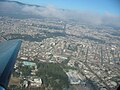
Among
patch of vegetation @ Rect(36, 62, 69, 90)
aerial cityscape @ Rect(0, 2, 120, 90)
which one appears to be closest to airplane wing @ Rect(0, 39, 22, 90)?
aerial cityscape @ Rect(0, 2, 120, 90)

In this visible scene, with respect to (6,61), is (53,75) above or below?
below

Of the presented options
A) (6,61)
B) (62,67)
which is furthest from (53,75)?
(6,61)

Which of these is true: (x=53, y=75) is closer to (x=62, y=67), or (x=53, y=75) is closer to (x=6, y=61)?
(x=62, y=67)

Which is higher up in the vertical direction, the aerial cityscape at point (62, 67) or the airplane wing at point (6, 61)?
the airplane wing at point (6, 61)

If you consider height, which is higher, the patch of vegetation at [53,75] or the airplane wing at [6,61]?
the airplane wing at [6,61]

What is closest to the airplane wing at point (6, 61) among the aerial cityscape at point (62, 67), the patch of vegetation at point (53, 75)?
the aerial cityscape at point (62, 67)

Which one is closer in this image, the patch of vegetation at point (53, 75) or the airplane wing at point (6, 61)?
the airplane wing at point (6, 61)

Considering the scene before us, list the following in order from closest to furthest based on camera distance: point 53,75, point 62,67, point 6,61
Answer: point 6,61 < point 53,75 < point 62,67

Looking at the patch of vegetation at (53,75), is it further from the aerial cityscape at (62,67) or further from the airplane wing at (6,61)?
the airplane wing at (6,61)

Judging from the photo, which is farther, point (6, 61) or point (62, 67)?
point (62, 67)

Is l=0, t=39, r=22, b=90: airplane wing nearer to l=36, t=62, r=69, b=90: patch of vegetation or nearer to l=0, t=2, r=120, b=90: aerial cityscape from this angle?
l=0, t=2, r=120, b=90: aerial cityscape
